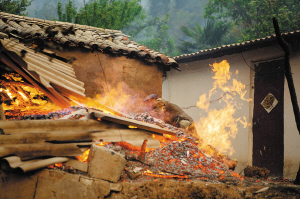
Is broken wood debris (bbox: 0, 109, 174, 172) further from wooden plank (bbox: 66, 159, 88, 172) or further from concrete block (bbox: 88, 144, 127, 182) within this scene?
concrete block (bbox: 88, 144, 127, 182)

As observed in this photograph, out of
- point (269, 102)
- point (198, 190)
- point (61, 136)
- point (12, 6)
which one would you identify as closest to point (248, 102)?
point (269, 102)

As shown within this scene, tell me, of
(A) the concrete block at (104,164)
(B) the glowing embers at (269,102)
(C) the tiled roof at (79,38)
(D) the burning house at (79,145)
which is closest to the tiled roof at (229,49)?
(B) the glowing embers at (269,102)

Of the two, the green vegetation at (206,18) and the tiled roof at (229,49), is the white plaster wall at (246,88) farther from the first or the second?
the green vegetation at (206,18)

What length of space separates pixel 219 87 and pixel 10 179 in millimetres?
9599

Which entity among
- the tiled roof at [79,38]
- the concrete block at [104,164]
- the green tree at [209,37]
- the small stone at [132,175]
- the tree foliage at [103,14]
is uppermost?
the tree foliage at [103,14]

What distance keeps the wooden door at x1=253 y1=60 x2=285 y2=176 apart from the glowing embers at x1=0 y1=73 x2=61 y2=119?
27.0ft

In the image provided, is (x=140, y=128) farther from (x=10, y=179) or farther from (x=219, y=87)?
(x=219, y=87)

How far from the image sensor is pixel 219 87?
425 inches

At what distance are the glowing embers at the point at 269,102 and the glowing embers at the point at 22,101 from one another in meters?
8.32

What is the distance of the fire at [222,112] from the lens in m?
9.85

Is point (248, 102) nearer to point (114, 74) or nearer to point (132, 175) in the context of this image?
point (114, 74)

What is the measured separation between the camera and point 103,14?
21.1m

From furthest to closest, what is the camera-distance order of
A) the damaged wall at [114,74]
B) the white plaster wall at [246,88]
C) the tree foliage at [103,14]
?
the tree foliage at [103,14] < the white plaster wall at [246,88] < the damaged wall at [114,74]

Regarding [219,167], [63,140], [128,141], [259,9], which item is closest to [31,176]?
[63,140]
